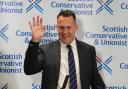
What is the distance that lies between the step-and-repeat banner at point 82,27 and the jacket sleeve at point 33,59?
1.79ft

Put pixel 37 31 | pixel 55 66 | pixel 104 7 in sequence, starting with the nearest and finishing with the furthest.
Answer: pixel 37 31 < pixel 55 66 < pixel 104 7

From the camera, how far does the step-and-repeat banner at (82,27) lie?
2729 mm

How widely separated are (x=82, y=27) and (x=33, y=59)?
2.78 feet

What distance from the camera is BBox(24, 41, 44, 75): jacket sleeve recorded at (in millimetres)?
2010

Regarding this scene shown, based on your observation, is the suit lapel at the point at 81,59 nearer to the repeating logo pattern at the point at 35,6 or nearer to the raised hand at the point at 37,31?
the raised hand at the point at 37,31

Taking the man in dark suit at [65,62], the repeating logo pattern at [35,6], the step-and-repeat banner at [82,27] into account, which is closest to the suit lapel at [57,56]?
the man in dark suit at [65,62]

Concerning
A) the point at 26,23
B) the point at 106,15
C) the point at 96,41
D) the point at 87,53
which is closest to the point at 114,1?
the point at 106,15

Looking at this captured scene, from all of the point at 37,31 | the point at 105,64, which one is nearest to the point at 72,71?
the point at 37,31

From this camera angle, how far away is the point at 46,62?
7.41 ft

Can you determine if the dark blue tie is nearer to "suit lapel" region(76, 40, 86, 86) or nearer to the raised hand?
"suit lapel" region(76, 40, 86, 86)

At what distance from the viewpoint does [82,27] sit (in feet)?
9.02

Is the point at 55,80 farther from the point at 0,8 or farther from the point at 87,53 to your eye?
the point at 0,8

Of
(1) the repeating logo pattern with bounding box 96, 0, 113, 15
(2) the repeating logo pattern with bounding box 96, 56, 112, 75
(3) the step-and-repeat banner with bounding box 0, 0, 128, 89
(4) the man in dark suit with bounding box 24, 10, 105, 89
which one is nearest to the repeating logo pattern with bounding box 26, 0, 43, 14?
(3) the step-and-repeat banner with bounding box 0, 0, 128, 89

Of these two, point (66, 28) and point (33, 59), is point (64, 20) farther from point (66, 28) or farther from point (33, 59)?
point (33, 59)
